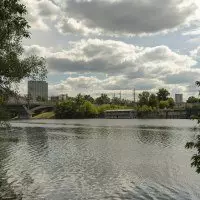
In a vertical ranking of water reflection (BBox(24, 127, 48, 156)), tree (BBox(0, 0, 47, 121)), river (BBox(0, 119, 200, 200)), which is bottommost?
water reflection (BBox(24, 127, 48, 156))

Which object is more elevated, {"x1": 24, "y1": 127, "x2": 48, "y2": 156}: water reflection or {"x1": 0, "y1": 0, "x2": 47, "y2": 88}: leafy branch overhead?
{"x1": 0, "y1": 0, "x2": 47, "y2": 88}: leafy branch overhead

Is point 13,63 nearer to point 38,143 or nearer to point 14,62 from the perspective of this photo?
point 14,62

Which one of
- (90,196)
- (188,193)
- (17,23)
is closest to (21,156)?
(90,196)

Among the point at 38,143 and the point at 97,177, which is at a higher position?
the point at 97,177

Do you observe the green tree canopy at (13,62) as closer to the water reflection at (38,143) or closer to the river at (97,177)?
the river at (97,177)

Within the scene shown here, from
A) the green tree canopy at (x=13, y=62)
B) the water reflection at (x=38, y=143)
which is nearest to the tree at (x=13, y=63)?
the green tree canopy at (x=13, y=62)

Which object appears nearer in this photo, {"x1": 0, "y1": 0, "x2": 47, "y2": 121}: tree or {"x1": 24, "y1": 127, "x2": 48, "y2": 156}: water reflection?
{"x1": 0, "y1": 0, "x2": 47, "y2": 121}: tree

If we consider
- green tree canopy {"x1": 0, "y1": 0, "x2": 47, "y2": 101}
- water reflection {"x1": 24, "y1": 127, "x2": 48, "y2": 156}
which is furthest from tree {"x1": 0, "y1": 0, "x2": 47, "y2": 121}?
water reflection {"x1": 24, "y1": 127, "x2": 48, "y2": 156}

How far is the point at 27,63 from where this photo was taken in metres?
32.9

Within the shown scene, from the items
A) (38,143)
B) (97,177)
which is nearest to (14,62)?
(97,177)

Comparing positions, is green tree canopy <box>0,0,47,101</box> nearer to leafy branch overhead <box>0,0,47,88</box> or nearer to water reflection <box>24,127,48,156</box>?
leafy branch overhead <box>0,0,47,88</box>

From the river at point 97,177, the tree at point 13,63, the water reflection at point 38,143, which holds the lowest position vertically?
the water reflection at point 38,143

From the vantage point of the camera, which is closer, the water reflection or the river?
the river

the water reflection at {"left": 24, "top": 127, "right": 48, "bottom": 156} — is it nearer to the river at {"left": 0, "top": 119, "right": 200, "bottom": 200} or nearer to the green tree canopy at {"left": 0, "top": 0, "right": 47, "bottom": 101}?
the river at {"left": 0, "top": 119, "right": 200, "bottom": 200}
